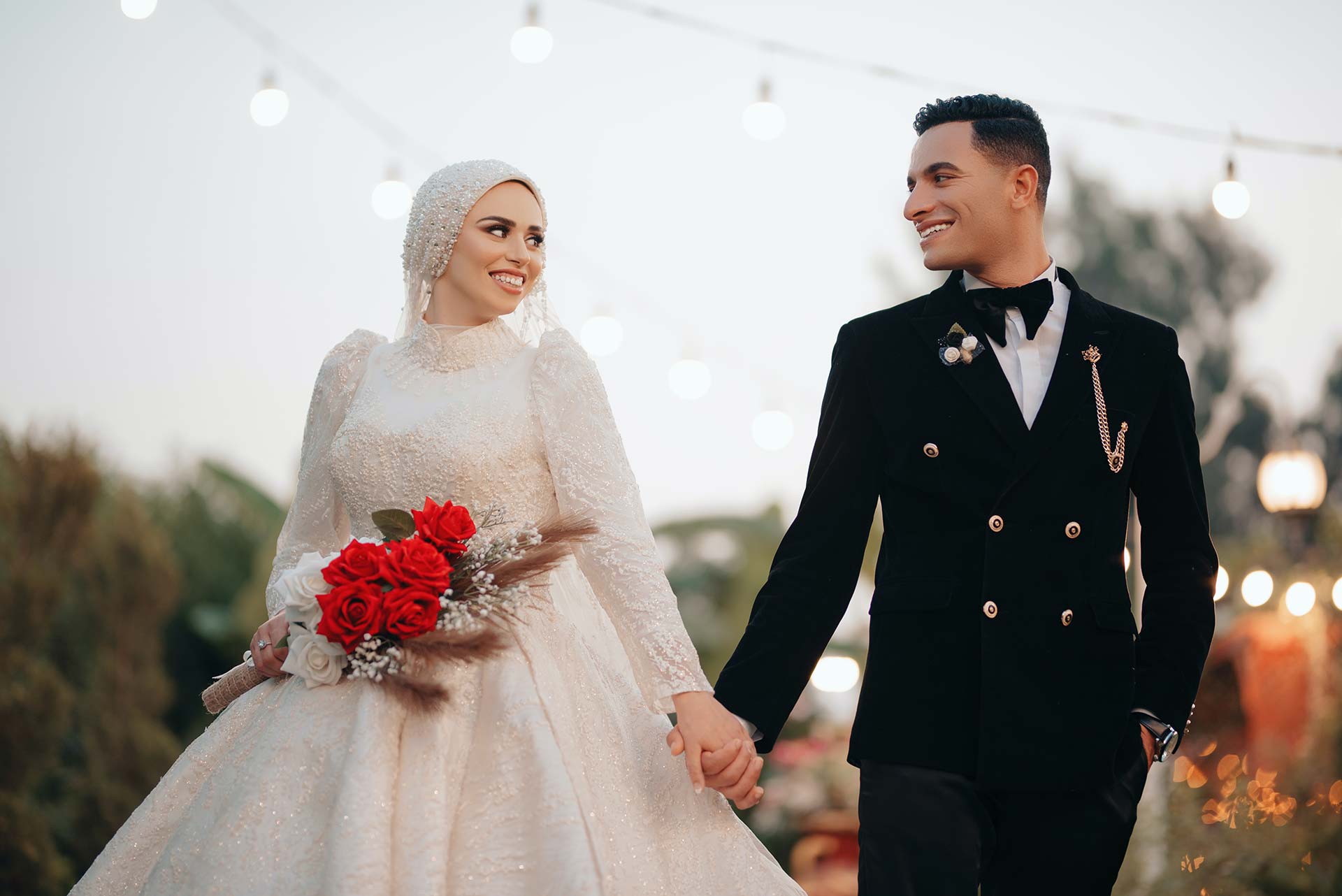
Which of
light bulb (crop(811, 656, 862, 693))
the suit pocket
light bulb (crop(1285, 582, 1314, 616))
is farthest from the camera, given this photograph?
light bulb (crop(811, 656, 862, 693))

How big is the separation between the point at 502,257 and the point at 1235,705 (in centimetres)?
1024

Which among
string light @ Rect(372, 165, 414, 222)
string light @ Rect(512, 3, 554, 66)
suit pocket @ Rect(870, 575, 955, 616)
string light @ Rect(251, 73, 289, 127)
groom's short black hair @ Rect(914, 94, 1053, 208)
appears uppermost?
string light @ Rect(512, 3, 554, 66)

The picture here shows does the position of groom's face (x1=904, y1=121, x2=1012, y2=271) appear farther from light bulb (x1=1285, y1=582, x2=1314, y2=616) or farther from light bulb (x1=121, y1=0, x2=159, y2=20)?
light bulb (x1=1285, y1=582, x2=1314, y2=616)

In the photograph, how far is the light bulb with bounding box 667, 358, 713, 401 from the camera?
661 cm

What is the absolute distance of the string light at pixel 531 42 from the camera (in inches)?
201

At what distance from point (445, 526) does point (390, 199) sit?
299 centimetres

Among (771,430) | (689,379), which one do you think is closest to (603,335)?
(689,379)

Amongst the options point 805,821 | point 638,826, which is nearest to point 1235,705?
point 805,821

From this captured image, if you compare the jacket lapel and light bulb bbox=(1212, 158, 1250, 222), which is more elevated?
light bulb bbox=(1212, 158, 1250, 222)

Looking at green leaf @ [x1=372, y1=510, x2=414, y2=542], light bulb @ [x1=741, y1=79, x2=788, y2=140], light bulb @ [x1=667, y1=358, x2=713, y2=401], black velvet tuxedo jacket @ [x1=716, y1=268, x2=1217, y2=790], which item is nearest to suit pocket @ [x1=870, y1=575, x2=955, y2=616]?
black velvet tuxedo jacket @ [x1=716, y1=268, x2=1217, y2=790]

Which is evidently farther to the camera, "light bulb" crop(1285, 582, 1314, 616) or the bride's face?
"light bulb" crop(1285, 582, 1314, 616)

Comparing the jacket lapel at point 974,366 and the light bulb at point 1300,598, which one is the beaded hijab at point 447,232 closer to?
the jacket lapel at point 974,366

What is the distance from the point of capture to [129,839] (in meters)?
2.98

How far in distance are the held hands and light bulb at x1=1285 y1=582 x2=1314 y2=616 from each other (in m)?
5.48
